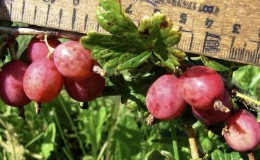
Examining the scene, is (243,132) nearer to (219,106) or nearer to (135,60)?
(219,106)

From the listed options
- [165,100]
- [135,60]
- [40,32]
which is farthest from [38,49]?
[165,100]

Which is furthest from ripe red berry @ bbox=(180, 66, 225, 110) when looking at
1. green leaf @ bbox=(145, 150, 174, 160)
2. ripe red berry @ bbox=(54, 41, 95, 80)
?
green leaf @ bbox=(145, 150, 174, 160)

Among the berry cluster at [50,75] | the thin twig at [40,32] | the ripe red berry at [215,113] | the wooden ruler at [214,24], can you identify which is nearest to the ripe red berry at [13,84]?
the berry cluster at [50,75]

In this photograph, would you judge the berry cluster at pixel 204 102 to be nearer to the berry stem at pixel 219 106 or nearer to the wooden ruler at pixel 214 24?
the berry stem at pixel 219 106

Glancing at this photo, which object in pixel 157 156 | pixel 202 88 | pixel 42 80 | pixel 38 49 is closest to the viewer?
pixel 202 88

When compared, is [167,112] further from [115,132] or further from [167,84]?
[115,132]

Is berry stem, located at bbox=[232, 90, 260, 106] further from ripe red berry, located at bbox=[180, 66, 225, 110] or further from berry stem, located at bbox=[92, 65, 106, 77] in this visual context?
berry stem, located at bbox=[92, 65, 106, 77]
